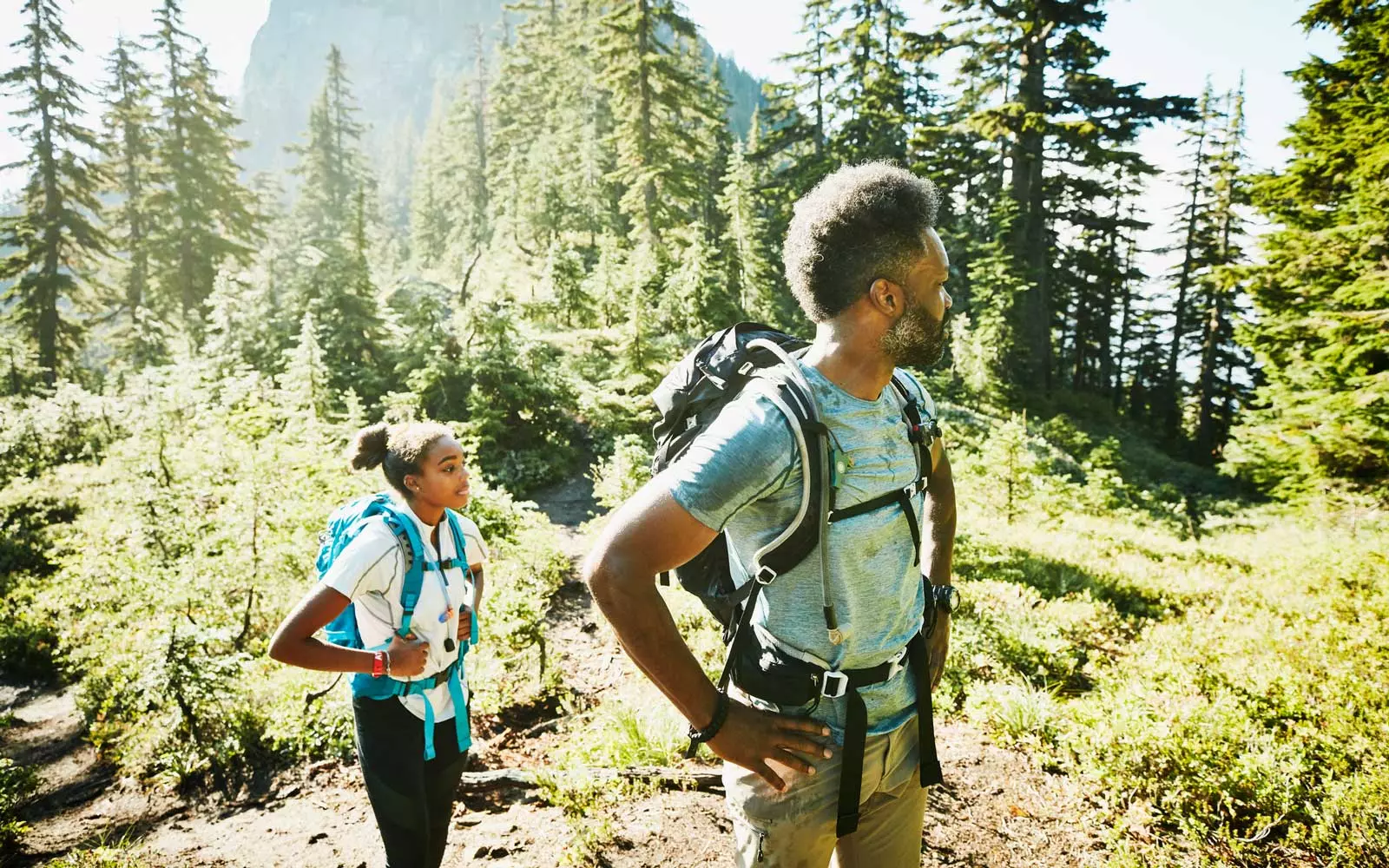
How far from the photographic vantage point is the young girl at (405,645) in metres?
2.82

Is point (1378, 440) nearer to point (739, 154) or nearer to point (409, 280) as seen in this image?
point (739, 154)

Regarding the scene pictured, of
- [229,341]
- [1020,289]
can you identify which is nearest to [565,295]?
[229,341]

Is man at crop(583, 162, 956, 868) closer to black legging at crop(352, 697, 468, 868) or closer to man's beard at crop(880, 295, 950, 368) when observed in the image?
man's beard at crop(880, 295, 950, 368)

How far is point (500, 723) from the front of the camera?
620 centimetres

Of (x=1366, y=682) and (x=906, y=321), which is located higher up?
(x=906, y=321)

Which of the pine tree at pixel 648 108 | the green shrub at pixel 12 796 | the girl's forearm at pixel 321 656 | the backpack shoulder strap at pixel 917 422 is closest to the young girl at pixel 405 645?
the girl's forearm at pixel 321 656

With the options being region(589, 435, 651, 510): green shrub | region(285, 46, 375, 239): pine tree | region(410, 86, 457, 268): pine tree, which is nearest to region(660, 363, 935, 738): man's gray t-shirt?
region(589, 435, 651, 510): green shrub

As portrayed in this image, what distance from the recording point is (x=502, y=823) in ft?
14.8

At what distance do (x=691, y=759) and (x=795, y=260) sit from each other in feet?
14.3

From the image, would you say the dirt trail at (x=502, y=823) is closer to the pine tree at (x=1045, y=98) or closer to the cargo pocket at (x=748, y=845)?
the cargo pocket at (x=748, y=845)

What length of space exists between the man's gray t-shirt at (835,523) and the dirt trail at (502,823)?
2.78m

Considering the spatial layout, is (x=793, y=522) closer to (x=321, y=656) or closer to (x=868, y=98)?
(x=321, y=656)

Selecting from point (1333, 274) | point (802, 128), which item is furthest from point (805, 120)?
point (1333, 274)

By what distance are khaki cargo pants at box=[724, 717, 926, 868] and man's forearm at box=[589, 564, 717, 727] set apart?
1.39ft
